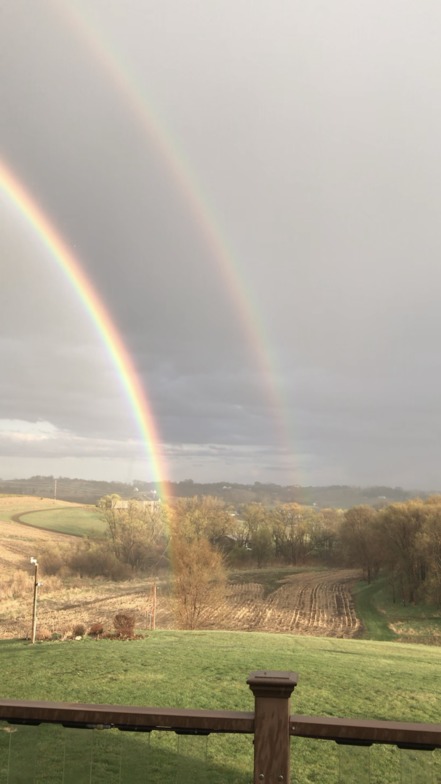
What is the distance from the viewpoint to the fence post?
3.14 m

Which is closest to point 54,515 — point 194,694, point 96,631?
point 96,631

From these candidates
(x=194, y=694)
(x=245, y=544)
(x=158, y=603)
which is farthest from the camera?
(x=245, y=544)

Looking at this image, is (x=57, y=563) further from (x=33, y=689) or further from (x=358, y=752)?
(x=358, y=752)

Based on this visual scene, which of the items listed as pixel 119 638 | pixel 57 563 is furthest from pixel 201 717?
pixel 57 563

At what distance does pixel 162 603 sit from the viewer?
162ft

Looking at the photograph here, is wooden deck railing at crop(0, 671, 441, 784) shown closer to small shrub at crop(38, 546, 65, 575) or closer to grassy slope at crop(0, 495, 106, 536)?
small shrub at crop(38, 546, 65, 575)

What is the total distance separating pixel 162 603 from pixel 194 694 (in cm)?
4253

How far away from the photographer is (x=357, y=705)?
9.00m

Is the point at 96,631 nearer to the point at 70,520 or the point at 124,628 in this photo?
the point at 124,628

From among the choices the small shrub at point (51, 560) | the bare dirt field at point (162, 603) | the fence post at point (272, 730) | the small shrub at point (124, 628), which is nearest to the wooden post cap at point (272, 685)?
the fence post at point (272, 730)

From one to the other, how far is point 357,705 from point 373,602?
49053mm

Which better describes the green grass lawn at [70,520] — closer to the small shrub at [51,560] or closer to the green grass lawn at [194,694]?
the small shrub at [51,560]

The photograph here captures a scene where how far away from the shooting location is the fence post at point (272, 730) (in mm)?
3145

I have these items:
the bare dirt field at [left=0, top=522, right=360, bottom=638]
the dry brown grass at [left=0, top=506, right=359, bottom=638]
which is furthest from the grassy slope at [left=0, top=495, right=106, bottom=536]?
the bare dirt field at [left=0, top=522, right=360, bottom=638]
